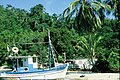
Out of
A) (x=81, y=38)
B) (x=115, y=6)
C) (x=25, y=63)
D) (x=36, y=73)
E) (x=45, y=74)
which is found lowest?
(x=45, y=74)

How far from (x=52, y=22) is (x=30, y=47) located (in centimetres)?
4667

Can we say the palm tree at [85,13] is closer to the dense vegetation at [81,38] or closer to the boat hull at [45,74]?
the dense vegetation at [81,38]

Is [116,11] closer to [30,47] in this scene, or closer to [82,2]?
[82,2]

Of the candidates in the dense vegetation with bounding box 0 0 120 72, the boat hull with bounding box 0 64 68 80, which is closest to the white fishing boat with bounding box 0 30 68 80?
the boat hull with bounding box 0 64 68 80

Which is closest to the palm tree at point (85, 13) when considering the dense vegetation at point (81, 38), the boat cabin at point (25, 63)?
the dense vegetation at point (81, 38)

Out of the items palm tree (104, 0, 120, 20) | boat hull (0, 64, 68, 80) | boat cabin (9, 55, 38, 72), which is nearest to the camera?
boat hull (0, 64, 68, 80)

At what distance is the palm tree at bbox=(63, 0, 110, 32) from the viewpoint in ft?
120

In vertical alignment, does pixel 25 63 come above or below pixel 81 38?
below

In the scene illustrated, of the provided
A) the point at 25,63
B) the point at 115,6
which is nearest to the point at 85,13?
the point at 115,6

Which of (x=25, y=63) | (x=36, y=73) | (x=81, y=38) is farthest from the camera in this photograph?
(x=81, y=38)

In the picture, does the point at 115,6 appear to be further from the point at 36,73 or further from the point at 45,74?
the point at 36,73

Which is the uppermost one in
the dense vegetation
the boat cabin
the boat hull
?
the dense vegetation

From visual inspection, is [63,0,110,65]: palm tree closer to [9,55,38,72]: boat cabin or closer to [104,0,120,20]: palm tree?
[104,0,120,20]: palm tree

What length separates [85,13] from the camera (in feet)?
121
